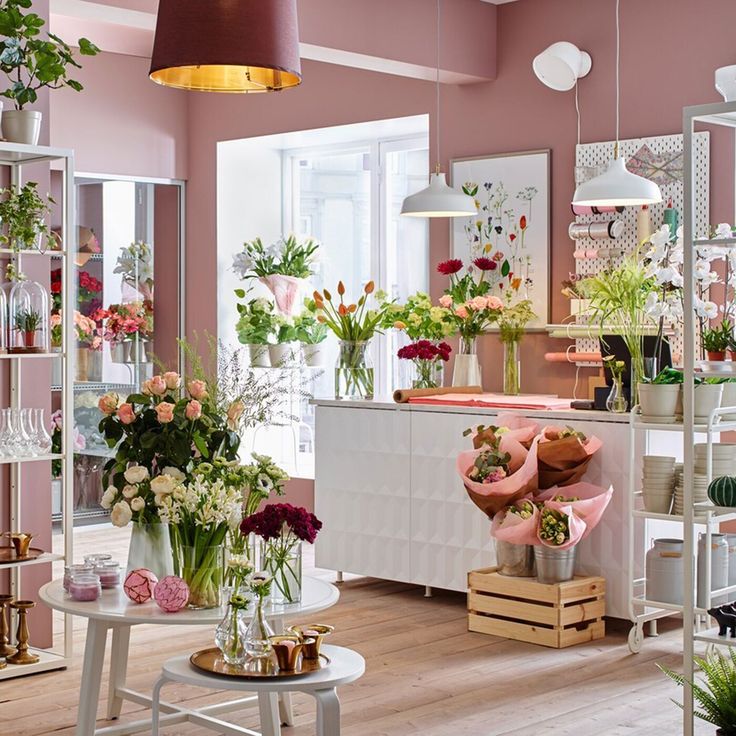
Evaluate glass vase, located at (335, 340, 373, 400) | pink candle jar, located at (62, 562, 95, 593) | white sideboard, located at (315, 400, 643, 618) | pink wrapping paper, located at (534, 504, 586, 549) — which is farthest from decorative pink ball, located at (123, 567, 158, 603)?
glass vase, located at (335, 340, 373, 400)

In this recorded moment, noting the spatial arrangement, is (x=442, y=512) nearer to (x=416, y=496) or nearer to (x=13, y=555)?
A: (x=416, y=496)

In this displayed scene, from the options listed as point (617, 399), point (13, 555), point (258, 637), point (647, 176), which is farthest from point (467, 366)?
point (258, 637)

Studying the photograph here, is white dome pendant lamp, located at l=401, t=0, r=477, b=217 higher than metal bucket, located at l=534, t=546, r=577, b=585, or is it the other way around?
white dome pendant lamp, located at l=401, t=0, r=477, b=217

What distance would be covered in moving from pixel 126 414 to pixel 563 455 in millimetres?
2165

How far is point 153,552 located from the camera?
328 cm

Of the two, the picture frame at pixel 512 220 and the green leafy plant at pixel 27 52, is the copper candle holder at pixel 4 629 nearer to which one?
the green leafy plant at pixel 27 52

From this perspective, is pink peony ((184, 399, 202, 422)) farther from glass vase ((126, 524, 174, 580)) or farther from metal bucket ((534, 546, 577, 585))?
metal bucket ((534, 546, 577, 585))

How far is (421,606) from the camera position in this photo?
A: 5609 millimetres

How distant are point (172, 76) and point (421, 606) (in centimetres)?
320

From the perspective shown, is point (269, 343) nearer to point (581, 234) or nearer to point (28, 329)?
point (581, 234)

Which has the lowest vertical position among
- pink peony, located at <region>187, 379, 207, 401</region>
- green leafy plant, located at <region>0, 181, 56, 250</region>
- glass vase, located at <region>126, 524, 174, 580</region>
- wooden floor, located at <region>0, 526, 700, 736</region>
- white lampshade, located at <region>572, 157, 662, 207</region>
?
wooden floor, located at <region>0, 526, 700, 736</region>

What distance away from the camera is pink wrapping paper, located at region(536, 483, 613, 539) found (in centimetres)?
487

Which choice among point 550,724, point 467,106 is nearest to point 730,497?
point 550,724

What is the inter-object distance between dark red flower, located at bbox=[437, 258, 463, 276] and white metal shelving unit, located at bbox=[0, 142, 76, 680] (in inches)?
80.9
